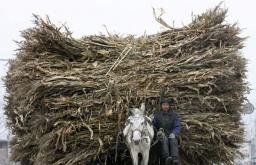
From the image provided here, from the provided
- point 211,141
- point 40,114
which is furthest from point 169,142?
point 40,114

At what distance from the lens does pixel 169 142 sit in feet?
27.8

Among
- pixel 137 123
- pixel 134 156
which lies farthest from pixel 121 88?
pixel 134 156

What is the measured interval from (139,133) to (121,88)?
0.96 m

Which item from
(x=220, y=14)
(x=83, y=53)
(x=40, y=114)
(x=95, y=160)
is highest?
(x=220, y=14)

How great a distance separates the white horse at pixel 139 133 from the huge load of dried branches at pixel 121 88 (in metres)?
0.40

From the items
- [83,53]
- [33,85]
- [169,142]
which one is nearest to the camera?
[169,142]

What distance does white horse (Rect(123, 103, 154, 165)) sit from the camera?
328 inches

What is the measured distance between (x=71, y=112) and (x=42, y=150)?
2.59 ft

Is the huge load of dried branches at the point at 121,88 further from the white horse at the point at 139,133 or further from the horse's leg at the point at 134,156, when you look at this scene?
the horse's leg at the point at 134,156

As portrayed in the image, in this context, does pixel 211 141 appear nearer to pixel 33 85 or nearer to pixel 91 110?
pixel 91 110

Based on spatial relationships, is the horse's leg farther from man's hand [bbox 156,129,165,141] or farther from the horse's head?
man's hand [bbox 156,129,165,141]

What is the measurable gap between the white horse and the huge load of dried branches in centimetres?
40

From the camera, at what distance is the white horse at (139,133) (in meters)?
8.32

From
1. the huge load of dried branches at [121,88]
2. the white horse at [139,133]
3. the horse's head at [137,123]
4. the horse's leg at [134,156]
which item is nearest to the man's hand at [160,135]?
the white horse at [139,133]
